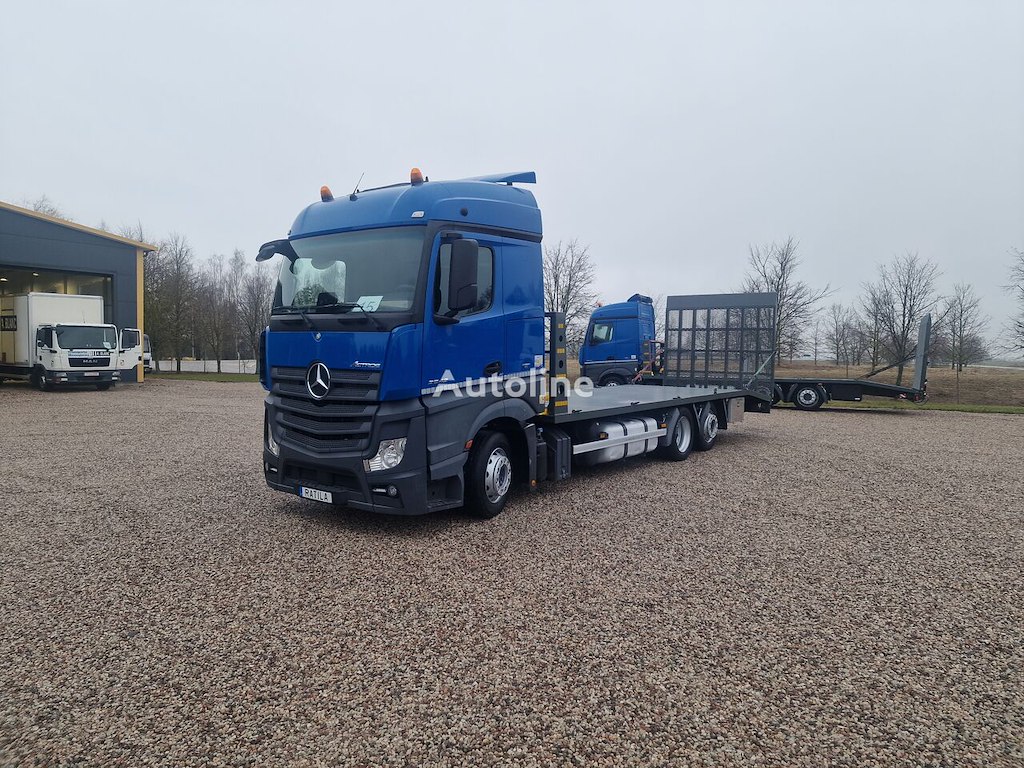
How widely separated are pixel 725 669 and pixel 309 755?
2.07 metres

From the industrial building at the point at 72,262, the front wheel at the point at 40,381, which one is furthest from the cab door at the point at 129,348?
the front wheel at the point at 40,381

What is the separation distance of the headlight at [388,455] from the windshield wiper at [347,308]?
37.0 inches

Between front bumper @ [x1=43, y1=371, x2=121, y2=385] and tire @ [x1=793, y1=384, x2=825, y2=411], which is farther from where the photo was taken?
front bumper @ [x1=43, y1=371, x2=121, y2=385]

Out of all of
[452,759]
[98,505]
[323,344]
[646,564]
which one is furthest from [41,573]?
[646,564]

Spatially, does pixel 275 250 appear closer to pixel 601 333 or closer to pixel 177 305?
pixel 601 333

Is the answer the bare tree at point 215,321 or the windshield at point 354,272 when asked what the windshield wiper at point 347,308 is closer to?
the windshield at point 354,272

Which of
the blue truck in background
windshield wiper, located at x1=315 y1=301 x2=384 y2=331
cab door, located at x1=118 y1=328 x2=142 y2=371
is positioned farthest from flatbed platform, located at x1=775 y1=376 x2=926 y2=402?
cab door, located at x1=118 y1=328 x2=142 y2=371

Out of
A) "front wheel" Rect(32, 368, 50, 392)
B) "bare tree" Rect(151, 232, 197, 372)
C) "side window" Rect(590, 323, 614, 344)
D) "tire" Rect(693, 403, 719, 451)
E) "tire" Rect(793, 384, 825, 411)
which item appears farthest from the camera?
"bare tree" Rect(151, 232, 197, 372)

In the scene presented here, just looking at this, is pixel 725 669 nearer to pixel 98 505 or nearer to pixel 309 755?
pixel 309 755

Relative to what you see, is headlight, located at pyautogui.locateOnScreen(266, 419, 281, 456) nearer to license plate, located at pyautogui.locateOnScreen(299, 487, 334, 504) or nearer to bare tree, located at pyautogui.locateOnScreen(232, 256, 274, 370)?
license plate, located at pyautogui.locateOnScreen(299, 487, 334, 504)

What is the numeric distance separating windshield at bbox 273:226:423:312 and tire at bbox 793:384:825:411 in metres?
15.4

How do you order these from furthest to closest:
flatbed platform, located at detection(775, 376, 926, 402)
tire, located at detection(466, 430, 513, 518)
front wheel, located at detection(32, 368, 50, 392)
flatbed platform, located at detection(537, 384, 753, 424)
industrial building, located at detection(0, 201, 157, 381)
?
industrial building, located at detection(0, 201, 157, 381), front wheel, located at detection(32, 368, 50, 392), flatbed platform, located at detection(775, 376, 926, 402), flatbed platform, located at detection(537, 384, 753, 424), tire, located at detection(466, 430, 513, 518)

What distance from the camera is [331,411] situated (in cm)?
513

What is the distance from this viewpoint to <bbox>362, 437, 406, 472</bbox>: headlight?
498 cm
